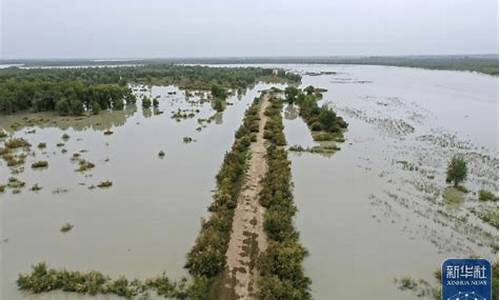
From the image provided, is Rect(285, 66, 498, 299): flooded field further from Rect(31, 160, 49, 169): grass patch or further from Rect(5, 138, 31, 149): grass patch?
Rect(5, 138, 31, 149): grass patch

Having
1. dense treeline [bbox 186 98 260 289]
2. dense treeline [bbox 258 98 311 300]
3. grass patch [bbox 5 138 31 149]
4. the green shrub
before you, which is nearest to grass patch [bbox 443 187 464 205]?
the green shrub

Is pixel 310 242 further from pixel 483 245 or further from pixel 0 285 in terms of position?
pixel 0 285

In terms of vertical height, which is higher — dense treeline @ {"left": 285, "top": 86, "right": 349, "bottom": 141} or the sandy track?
dense treeline @ {"left": 285, "top": 86, "right": 349, "bottom": 141}

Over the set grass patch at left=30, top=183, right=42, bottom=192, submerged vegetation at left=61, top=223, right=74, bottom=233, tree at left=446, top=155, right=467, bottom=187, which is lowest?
submerged vegetation at left=61, top=223, right=74, bottom=233

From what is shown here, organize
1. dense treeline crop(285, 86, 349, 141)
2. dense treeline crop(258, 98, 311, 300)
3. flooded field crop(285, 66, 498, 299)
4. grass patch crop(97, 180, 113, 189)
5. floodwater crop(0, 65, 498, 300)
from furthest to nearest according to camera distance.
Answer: dense treeline crop(285, 86, 349, 141) < grass patch crop(97, 180, 113, 189) < floodwater crop(0, 65, 498, 300) < flooded field crop(285, 66, 498, 299) < dense treeline crop(258, 98, 311, 300)

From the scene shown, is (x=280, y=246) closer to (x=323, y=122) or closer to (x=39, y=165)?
(x=39, y=165)

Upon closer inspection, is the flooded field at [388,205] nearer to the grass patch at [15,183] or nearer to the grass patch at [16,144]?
the grass patch at [15,183]
